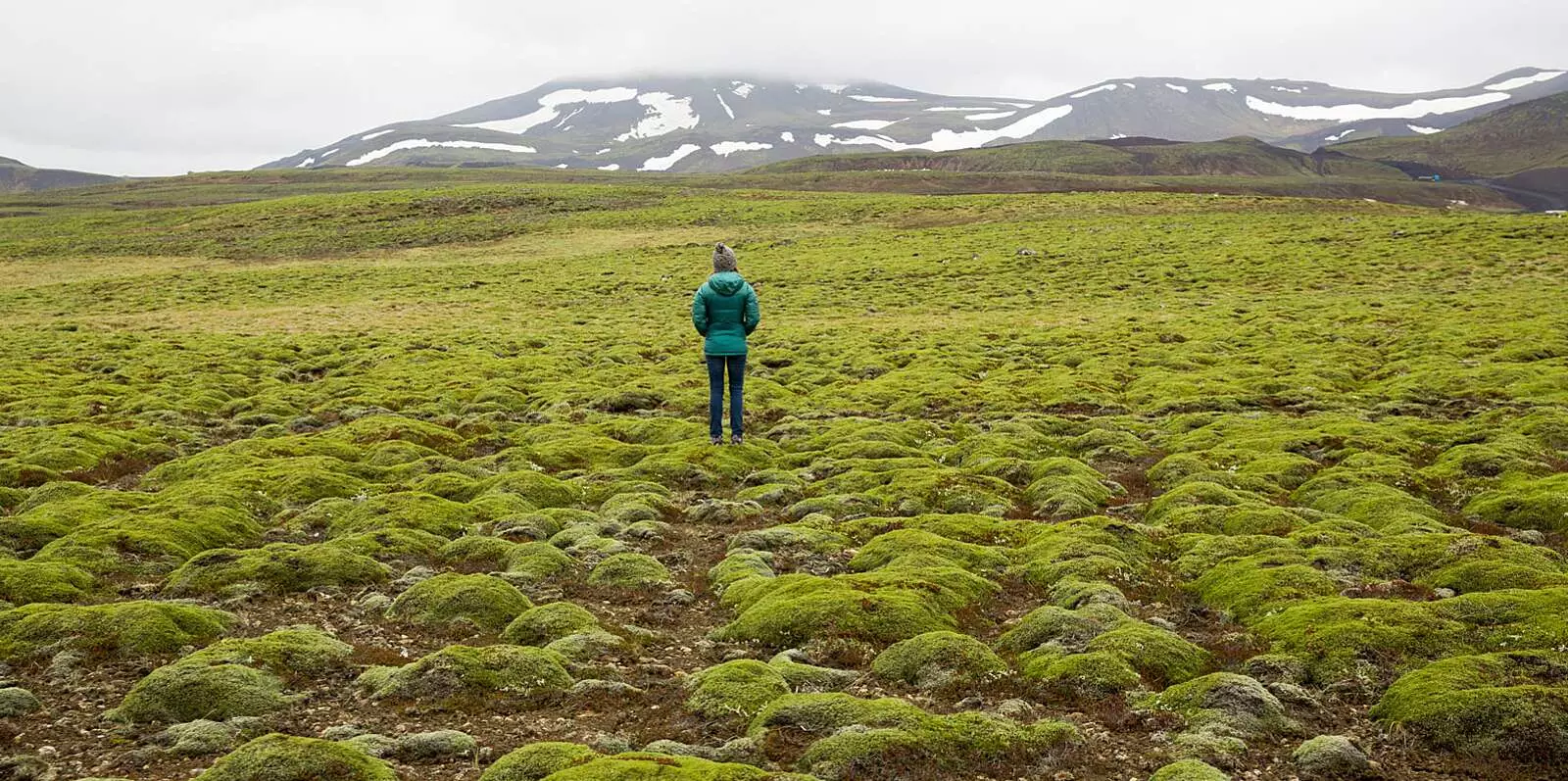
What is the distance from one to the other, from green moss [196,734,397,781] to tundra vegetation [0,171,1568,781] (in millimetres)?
38

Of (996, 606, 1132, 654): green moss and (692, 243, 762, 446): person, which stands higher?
(692, 243, 762, 446): person

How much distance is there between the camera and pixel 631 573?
52.5 ft

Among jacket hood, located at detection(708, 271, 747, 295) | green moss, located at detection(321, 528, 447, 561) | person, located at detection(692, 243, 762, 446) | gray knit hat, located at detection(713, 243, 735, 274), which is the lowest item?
green moss, located at detection(321, 528, 447, 561)

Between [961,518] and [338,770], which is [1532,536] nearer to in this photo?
[961,518]

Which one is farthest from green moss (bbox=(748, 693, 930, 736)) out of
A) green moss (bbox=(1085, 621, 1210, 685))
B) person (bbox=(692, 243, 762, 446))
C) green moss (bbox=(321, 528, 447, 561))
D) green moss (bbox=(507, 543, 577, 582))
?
person (bbox=(692, 243, 762, 446))

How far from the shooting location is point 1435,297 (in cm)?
4769

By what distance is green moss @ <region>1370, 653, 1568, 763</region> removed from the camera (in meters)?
9.47

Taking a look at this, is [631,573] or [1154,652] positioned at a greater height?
[1154,652]

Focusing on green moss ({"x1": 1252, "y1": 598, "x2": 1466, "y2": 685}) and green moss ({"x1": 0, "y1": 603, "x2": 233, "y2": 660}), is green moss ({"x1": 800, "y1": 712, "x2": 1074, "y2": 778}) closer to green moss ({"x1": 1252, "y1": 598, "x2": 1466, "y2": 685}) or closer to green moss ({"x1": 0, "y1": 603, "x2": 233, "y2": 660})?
green moss ({"x1": 1252, "y1": 598, "x2": 1466, "y2": 685})

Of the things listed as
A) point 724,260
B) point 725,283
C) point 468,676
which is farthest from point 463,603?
point 724,260

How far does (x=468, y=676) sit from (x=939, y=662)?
17.3ft

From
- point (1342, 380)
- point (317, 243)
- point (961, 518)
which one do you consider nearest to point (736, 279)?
point (961, 518)

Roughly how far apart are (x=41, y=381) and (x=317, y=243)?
6820 cm

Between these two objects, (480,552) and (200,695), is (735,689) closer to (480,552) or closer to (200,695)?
(200,695)
